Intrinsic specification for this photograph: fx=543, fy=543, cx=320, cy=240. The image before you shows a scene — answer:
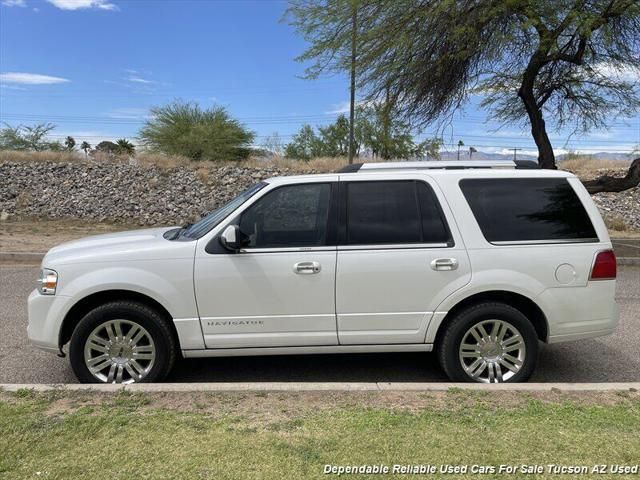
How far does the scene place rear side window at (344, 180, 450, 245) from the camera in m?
4.50

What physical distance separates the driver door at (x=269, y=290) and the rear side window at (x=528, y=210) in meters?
1.28

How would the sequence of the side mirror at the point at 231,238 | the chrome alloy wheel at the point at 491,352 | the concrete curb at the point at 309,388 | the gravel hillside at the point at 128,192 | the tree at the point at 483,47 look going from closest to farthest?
the concrete curb at the point at 309,388 → the side mirror at the point at 231,238 → the chrome alloy wheel at the point at 491,352 → the tree at the point at 483,47 → the gravel hillside at the point at 128,192

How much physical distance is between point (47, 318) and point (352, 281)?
247cm

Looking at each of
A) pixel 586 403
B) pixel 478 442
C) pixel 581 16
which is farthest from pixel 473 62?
pixel 478 442

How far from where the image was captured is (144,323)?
4.36 m

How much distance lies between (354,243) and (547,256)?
160 cm

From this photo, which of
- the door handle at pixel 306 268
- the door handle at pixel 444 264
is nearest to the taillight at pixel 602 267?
the door handle at pixel 444 264

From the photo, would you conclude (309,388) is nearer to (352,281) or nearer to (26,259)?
(352,281)

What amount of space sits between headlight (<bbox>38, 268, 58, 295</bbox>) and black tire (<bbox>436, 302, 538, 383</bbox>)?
319 cm

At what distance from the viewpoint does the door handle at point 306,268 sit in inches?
171

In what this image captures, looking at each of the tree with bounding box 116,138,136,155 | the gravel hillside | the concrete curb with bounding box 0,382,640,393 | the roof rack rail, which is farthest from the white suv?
the tree with bounding box 116,138,136,155

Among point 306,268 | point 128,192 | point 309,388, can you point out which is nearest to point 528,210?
point 306,268

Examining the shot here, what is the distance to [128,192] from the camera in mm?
20812

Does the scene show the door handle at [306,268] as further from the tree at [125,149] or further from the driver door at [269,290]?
the tree at [125,149]
